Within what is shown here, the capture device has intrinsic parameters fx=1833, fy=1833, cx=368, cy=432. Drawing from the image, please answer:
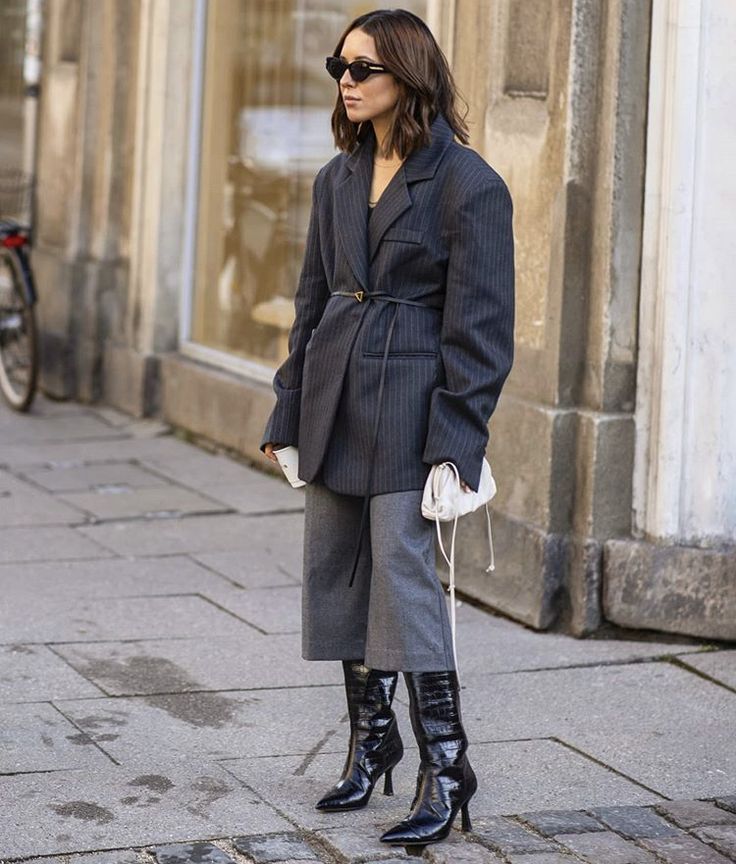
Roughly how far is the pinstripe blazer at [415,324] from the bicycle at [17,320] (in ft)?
19.1

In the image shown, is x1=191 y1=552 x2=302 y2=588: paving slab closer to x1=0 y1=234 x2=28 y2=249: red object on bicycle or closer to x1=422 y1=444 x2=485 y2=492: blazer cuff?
x1=422 y1=444 x2=485 y2=492: blazer cuff

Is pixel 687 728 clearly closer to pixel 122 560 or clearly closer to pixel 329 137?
pixel 122 560

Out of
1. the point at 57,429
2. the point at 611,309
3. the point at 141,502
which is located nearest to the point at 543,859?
the point at 611,309

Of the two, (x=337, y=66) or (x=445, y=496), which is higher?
(x=337, y=66)

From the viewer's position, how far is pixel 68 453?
9109 mm

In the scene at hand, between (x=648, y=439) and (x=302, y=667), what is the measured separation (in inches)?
52.9

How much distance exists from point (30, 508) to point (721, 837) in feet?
14.0

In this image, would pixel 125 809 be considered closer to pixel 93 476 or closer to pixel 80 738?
pixel 80 738

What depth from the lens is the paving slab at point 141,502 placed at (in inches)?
309

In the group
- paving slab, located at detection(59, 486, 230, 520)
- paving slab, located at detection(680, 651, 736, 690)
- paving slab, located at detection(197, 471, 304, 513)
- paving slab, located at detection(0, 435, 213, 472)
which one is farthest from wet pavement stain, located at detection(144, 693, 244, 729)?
paving slab, located at detection(0, 435, 213, 472)

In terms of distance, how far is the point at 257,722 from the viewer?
5.12 m

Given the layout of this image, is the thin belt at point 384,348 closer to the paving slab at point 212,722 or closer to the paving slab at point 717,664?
the paving slab at point 212,722

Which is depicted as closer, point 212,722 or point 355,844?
point 355,844

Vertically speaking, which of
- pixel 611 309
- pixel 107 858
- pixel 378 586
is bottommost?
pixel 107 858
